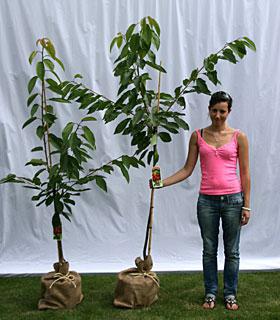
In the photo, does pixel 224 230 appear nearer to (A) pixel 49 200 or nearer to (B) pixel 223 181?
(B) pixel 223 181

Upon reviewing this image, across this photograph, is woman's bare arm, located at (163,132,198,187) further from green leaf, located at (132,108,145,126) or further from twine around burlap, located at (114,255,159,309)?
twine around burlap, located at (114,255,159,309)

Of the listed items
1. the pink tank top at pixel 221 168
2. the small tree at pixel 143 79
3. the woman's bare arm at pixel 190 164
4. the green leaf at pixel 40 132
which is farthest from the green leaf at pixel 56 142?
the pink tank top at pixel 221 168

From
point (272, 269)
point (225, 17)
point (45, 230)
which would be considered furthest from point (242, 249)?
point (225, 17)

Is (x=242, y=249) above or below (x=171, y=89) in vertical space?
below

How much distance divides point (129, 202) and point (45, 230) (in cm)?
64

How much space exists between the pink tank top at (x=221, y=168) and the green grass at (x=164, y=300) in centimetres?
64

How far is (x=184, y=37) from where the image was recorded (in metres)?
3.21

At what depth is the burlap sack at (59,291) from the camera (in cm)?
236

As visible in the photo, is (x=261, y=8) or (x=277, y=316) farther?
(x=261, y=8)

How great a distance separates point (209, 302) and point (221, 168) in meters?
0.72

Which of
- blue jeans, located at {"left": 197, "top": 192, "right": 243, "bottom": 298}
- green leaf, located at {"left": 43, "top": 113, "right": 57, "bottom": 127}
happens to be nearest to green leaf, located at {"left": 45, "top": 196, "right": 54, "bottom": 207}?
green leaf, located at {"left": 43, "top": 113, "right": 57, "bottom": 127}

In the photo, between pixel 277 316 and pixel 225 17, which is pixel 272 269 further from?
pixel 225 17

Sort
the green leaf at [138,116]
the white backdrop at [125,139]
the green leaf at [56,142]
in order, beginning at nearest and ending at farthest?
the green leaf at [138,116], the green leaf at [56,142], the white backdrop at [125,139]

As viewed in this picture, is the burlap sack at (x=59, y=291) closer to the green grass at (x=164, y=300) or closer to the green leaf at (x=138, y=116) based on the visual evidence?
the green grass at (x=164, y=300)
